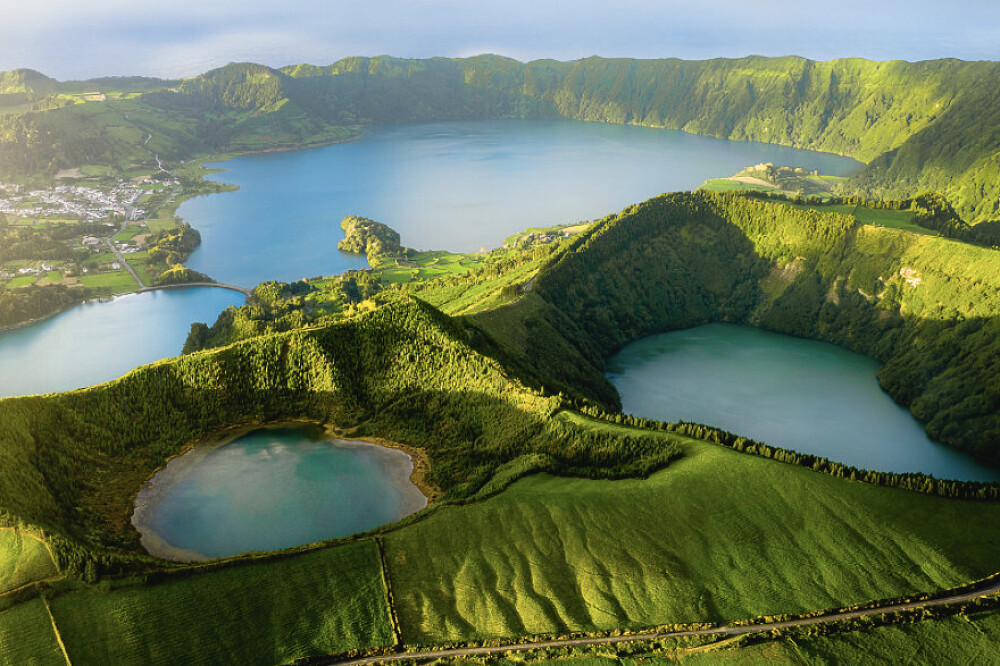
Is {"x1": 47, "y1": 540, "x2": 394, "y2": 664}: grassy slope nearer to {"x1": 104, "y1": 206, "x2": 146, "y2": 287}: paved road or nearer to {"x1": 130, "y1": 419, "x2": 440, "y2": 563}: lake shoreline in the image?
{"x1": 130, "y1": 419, "x2": 440, "y2": 563}: lake shoreline

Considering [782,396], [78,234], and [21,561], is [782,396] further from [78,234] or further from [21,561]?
[78,234]

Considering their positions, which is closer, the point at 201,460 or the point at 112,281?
the point at 201,460

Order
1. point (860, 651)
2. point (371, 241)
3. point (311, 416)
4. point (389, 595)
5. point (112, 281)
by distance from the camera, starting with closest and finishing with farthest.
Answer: point (860, 651) < point (389, 595) < point (311, 416) < point (112, 281) < point (371, 241)

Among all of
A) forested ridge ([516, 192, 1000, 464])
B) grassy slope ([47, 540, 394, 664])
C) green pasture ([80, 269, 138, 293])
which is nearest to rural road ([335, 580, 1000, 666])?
grassy slope ([47, 540, 394, 664])

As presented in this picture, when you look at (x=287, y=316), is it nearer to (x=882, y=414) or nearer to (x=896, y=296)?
(x=882, y=414)

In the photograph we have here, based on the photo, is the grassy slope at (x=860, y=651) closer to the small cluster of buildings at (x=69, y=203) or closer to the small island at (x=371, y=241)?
the small island at (x=371, y=241)

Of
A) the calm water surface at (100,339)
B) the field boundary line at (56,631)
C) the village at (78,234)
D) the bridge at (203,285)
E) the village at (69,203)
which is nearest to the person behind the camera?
the field boundary line at (56,631)

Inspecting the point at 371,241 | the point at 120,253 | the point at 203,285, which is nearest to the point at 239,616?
the point at 203,285

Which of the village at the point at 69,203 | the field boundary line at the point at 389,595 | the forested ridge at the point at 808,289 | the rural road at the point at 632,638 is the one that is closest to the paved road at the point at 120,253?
the village at the point at 69,203
